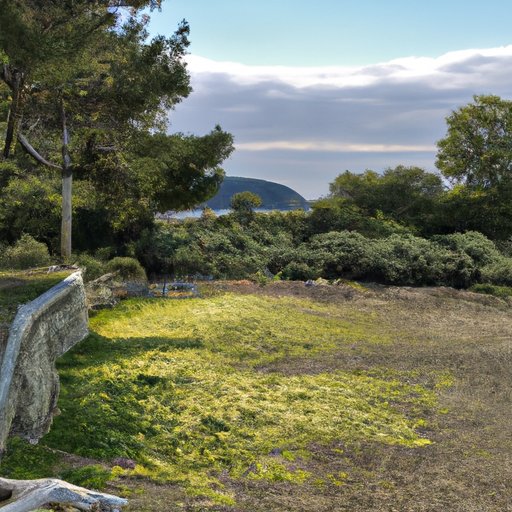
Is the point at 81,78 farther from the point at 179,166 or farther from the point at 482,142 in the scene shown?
the point at 482,142

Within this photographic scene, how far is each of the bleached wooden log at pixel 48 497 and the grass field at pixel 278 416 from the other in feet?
1.62

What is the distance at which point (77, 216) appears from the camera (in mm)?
25781

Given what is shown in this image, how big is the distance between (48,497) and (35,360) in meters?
2.75

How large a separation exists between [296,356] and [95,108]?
1000cm

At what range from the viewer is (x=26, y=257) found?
17344 millimetres

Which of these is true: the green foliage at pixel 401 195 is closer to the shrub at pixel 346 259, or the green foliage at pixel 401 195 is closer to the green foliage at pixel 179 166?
the shrub at pixel 346 259

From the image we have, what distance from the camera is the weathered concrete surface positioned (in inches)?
268

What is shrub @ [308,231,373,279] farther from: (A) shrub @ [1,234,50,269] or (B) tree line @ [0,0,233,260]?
(A) shrub @ [1,234,50,269]

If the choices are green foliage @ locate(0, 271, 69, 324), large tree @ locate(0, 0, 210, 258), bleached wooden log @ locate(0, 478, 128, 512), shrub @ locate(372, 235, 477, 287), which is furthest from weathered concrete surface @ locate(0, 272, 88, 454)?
shrub @ locate(372, 235, 477, 287)

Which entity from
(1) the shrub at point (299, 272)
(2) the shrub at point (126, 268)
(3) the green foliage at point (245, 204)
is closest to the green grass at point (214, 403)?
(2) the shrub at point (126, 268)

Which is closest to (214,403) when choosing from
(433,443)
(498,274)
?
(433,443)

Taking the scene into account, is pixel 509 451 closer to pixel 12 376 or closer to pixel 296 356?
pixel 296 356

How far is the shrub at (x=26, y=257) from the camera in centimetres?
1681

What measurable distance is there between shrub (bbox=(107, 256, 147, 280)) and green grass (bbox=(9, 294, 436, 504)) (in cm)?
478
